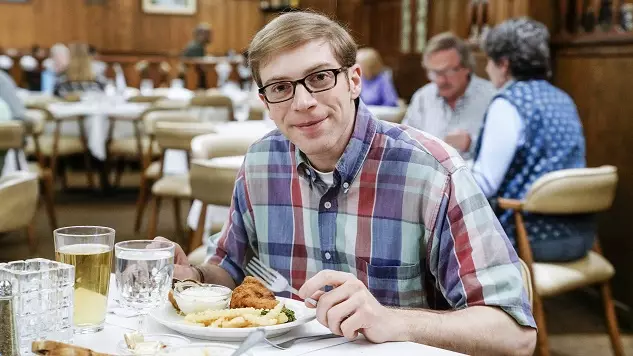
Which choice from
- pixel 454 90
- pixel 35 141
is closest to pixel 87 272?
pixel 454 90

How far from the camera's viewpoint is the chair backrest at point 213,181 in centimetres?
305

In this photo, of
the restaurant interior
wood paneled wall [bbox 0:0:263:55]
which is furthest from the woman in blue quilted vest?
wood paneled wall [bbox 0:0:263:55]

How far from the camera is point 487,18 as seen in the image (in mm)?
6672

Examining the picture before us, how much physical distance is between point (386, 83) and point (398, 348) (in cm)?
630

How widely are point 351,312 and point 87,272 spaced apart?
1.38 ft

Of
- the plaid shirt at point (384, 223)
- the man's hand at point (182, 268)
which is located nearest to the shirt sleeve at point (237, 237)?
the plaid shirt at point (384, 223)

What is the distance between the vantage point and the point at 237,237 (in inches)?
73.0

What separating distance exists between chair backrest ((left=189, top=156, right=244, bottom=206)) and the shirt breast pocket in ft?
4.70

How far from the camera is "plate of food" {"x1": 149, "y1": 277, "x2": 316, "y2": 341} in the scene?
4.18ft

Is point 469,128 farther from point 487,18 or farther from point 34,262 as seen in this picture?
point 34,262

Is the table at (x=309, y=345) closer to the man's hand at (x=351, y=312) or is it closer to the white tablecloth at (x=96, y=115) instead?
the man's hand at (x=351, y=312)

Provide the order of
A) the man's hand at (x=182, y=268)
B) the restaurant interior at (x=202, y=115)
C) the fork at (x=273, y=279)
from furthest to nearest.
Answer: the restaurant interior at (x=202, y=115), the fork at (x=273, y=279), the man's hand at (x=182, y=268)

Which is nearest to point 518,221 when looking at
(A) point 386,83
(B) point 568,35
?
(B) point 568,35

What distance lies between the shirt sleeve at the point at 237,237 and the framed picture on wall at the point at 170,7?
41.7ft
